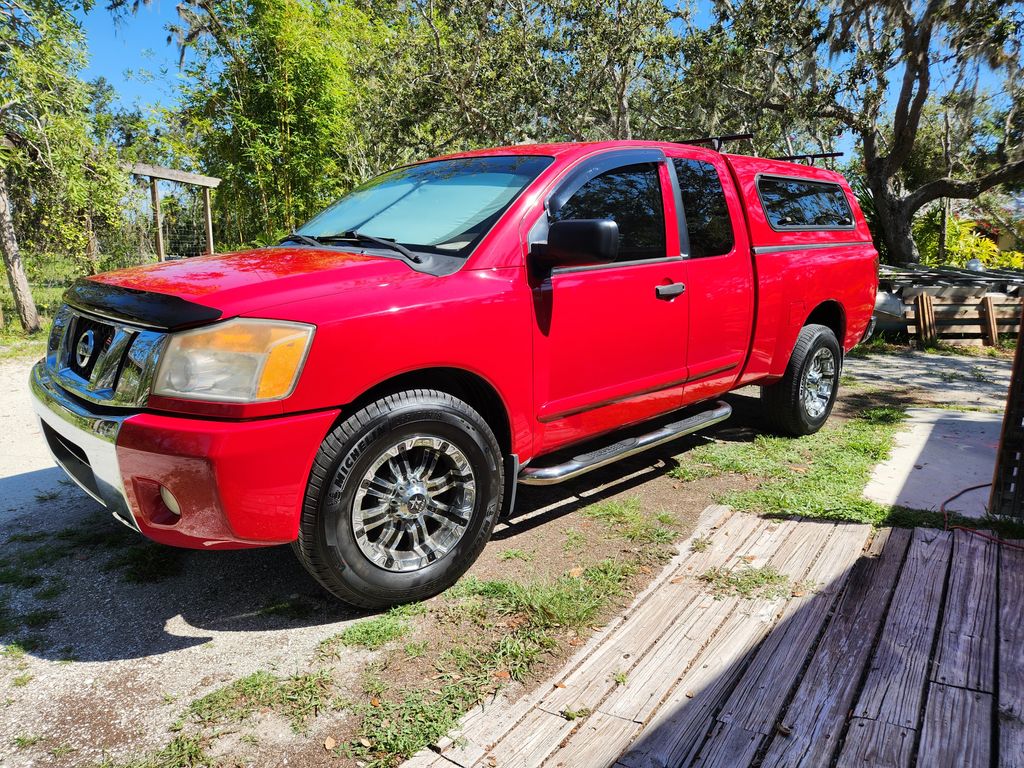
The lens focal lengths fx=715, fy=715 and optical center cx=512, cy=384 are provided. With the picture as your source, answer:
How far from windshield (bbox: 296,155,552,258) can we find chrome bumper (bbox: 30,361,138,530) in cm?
141

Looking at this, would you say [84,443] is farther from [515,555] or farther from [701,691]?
[701,691]

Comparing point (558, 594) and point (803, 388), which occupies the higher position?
point (803, 388)

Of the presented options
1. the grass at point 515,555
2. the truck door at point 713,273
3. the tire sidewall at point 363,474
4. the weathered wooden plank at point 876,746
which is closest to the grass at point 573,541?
the grass at point 515,555

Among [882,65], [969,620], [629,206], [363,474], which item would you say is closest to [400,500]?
[363,474]

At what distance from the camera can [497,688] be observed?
96.3 inches

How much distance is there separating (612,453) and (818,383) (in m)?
2.50

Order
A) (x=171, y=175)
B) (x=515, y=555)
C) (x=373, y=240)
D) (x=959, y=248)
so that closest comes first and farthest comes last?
(x=373, y=240) < (x=515, y=555) < (x=171, y=175) < (x=959, y=248)

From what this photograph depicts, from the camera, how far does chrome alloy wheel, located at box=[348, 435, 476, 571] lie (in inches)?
108

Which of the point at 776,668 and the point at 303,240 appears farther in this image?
the point at 303,240

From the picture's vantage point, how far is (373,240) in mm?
3320

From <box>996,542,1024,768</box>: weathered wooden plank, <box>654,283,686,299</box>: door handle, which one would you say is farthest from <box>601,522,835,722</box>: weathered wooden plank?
Answer: <box>654,283,686,299</box>: door handle

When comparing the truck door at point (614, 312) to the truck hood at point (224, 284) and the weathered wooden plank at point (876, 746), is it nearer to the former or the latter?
the truck hood at point (224, 284)

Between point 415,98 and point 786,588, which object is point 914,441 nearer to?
point 786,588

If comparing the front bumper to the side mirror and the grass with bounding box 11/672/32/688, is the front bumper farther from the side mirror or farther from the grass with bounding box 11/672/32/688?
the side mirror
